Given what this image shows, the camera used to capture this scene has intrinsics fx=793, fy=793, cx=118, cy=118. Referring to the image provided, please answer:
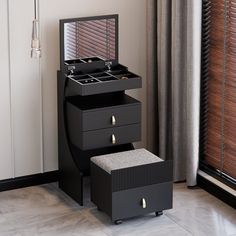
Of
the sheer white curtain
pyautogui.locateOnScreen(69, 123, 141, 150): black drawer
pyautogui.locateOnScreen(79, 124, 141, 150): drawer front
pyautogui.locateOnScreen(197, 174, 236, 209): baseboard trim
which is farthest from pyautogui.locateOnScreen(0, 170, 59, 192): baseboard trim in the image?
pyautogui.locateOnScreen(197, 174, 236, 209): baseboard trim

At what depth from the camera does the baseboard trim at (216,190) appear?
454 centimetres

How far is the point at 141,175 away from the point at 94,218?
385 millimetres

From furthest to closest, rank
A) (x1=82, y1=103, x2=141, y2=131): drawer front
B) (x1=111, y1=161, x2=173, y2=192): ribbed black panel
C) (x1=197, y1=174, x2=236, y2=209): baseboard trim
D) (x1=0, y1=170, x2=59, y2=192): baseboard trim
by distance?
(x1=0, y1=170, x2=59, y2=192): baseboard trim
(x1=197, y1=174, x2=236, y2=209): baseboard trim
(x1=82, y1=103, x2=141, y2=131): drawer front
(x1=111, y1=161, x2=173, y2=192): ribbed black panel

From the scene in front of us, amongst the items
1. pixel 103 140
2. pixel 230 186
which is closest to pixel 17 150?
pixel 103 140

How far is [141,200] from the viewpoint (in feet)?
14.1

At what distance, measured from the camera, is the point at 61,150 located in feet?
15.5

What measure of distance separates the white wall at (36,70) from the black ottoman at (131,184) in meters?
0.54

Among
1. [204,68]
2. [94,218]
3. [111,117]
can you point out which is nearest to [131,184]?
[94,218]

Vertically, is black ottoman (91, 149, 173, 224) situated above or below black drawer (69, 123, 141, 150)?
below

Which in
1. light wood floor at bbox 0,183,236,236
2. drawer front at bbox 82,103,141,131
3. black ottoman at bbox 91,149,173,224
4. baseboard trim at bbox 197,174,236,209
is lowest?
light wood floor at bbox 0,183,236,236

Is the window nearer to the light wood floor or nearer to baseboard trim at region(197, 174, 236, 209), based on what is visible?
baseboard trim at region(197, 174, 236, 209)

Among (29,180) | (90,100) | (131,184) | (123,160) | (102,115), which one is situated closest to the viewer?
(131,184)

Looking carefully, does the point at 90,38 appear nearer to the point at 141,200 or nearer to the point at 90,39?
the point at 90,39

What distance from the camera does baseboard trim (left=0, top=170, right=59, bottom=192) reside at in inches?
188
